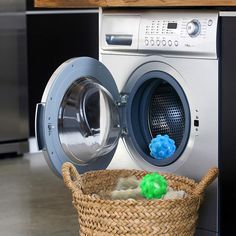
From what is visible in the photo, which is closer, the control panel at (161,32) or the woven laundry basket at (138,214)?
the woven laundry basket at (138,214)

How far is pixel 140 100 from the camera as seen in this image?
2.88 m

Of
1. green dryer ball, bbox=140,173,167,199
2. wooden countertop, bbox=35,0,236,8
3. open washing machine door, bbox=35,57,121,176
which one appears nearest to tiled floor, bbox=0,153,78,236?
open washing machine door, bbox=35,57,121,176

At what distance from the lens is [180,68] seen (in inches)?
104

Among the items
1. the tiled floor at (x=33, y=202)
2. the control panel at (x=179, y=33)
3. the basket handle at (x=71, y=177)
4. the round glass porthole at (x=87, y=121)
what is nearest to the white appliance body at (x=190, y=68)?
the control panel at (x=179, y=33)

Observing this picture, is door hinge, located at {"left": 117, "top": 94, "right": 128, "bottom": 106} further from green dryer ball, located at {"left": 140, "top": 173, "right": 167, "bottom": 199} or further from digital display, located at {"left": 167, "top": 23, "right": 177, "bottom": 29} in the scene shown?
green dryer ball, located at {"left": 140, "top": 173, "right": 167, "bottom": 199}

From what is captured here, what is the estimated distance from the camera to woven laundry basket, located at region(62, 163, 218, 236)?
2311 millimetres

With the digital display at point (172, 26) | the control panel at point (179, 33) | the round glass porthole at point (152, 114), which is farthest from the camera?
the round glass porthole at point (152, 114)

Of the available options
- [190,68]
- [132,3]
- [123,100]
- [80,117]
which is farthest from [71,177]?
[132,3]

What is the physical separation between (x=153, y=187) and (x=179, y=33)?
0.57 metres

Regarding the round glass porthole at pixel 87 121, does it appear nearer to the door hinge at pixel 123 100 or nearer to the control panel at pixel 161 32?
the door hinge at pixel 123 100

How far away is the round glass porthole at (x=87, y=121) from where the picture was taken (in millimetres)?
2693

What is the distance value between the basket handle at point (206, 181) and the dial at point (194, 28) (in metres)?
0.48

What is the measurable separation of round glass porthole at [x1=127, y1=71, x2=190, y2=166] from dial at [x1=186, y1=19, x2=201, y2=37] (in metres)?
0.24

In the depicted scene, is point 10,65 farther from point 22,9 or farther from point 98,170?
point 98,170
